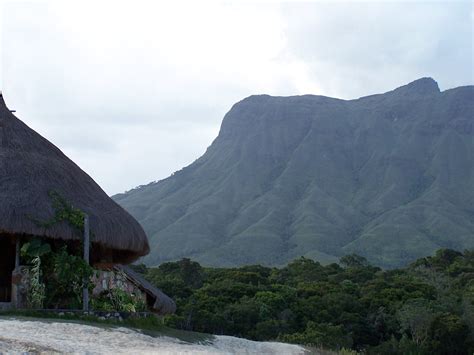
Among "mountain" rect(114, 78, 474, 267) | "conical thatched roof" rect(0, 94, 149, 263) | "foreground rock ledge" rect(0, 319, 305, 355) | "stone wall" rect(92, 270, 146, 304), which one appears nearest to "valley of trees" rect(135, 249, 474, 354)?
"stone wall" rect(92, 270, 146, 304)

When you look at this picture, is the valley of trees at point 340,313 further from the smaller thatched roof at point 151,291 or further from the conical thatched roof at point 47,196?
the conical thatched roof at point 47,196

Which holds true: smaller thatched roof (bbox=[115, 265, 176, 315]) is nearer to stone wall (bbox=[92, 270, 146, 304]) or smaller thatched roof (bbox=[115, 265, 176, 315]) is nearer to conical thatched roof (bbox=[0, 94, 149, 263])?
stone wall (bbox=[92, 270, 146, 304])

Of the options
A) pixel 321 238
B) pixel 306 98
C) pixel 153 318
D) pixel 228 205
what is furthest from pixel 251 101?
pixel 153 318

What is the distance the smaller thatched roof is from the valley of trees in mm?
10379

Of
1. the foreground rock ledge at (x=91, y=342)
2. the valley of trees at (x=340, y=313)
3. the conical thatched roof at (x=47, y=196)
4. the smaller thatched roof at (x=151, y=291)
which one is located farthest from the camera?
the valley of trees at (x=340, y=313)

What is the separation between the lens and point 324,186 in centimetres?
11856

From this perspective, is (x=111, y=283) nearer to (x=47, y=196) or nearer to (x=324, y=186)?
(x=47, y=196)

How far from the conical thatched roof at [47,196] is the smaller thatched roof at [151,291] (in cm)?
57

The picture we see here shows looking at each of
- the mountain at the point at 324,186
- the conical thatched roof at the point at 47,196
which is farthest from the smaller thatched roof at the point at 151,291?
the mountain at the point at 324,186

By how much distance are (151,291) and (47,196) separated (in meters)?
4.57

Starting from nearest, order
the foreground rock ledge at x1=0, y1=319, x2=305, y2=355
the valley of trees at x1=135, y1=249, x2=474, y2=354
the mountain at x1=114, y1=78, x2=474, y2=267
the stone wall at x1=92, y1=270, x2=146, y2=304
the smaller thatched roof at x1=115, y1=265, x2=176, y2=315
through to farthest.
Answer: the foreground rock ledge at x1=0, y1=319, x2=305, y2=355 < the stone wall at x1=92, y1=270, x2=146, y2=304 < the smaller thatched roof at x1=115, y1=265, x2=176, y2=315 < the valley of trees at x1=135, y1=249, x2=474, y2=354 < the mountain at x1=114, y1=78, x2=474, y2=267

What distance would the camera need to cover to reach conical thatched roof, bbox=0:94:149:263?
1418 centimetres

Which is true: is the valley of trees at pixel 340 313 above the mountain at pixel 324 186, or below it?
below

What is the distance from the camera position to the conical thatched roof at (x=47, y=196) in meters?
14.2
